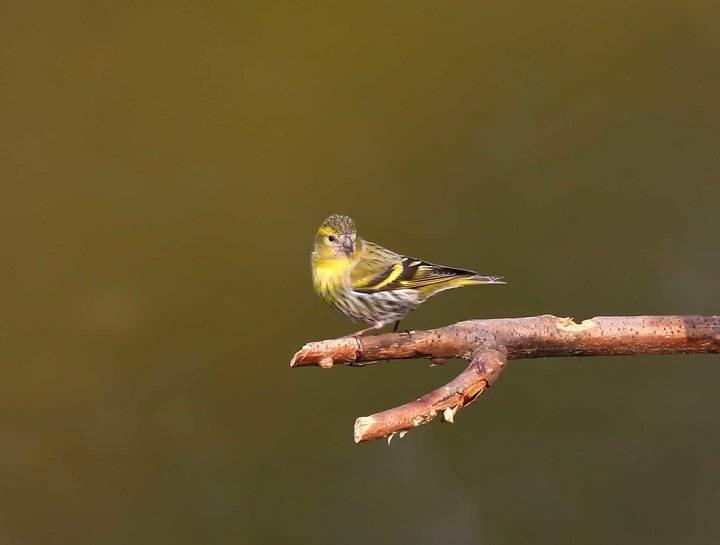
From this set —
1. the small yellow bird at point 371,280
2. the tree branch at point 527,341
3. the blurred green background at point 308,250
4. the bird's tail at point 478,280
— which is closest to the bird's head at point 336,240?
the small yellow bird at point 371,280

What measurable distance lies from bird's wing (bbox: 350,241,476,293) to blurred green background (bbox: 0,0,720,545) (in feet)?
3.56

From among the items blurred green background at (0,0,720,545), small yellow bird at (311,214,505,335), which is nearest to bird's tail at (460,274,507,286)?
small yellow bird at (311,214,505,335)

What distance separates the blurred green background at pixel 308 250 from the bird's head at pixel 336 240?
1.03 meters

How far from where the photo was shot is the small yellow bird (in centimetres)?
214

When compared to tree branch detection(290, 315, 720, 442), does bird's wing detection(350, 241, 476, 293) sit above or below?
above

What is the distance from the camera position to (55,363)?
325 centimetres

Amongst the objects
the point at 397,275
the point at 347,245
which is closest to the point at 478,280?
the point at 397,275

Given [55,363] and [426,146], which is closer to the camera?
[55,363]

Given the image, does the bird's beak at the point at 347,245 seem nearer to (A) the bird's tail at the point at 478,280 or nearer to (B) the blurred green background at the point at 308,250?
(A) the bird's tail at the point at 478,280

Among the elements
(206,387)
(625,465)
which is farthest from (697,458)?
(206,387)

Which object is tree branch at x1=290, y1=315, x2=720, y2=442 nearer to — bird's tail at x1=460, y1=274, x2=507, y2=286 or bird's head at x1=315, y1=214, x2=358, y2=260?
bird's tail at x1=460, y1=274, x2=507, y2=286

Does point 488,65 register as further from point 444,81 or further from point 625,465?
point 625,465

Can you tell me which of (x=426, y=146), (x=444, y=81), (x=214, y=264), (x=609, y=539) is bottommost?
(x=609, y=539)

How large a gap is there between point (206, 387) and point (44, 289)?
64cm
